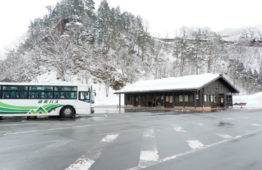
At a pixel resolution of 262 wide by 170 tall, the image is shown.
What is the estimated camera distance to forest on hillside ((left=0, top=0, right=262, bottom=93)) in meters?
57.8

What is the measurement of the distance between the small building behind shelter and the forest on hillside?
72.0ft

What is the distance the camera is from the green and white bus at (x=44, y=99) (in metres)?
15.9

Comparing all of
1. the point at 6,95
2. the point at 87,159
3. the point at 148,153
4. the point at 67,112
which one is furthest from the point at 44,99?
the point at 148,153

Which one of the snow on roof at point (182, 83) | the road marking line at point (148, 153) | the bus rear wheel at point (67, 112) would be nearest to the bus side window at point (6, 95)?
the bus rear wheel at point (67, 112)

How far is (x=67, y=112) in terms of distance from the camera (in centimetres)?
1700

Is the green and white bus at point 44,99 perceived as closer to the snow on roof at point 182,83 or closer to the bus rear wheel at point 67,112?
the bus rear wheel at point 67,112

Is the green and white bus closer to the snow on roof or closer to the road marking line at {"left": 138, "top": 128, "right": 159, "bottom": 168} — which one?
the road marking line at {"left": 138, "top": 128, "right": 159, "bottom": 168}

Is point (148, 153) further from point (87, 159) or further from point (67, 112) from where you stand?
point (67, 112)

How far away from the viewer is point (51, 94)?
1684 centimetres

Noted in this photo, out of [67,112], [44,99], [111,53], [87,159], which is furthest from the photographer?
[111,53]

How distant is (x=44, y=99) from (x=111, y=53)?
55.4 metres

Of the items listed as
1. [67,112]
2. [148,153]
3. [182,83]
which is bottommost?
[148,153]

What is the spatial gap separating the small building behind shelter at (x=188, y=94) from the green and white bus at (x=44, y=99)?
632 inches

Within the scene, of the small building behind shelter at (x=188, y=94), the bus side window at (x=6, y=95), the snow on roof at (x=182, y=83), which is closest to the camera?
the bus side window at (x=6, y=95)
